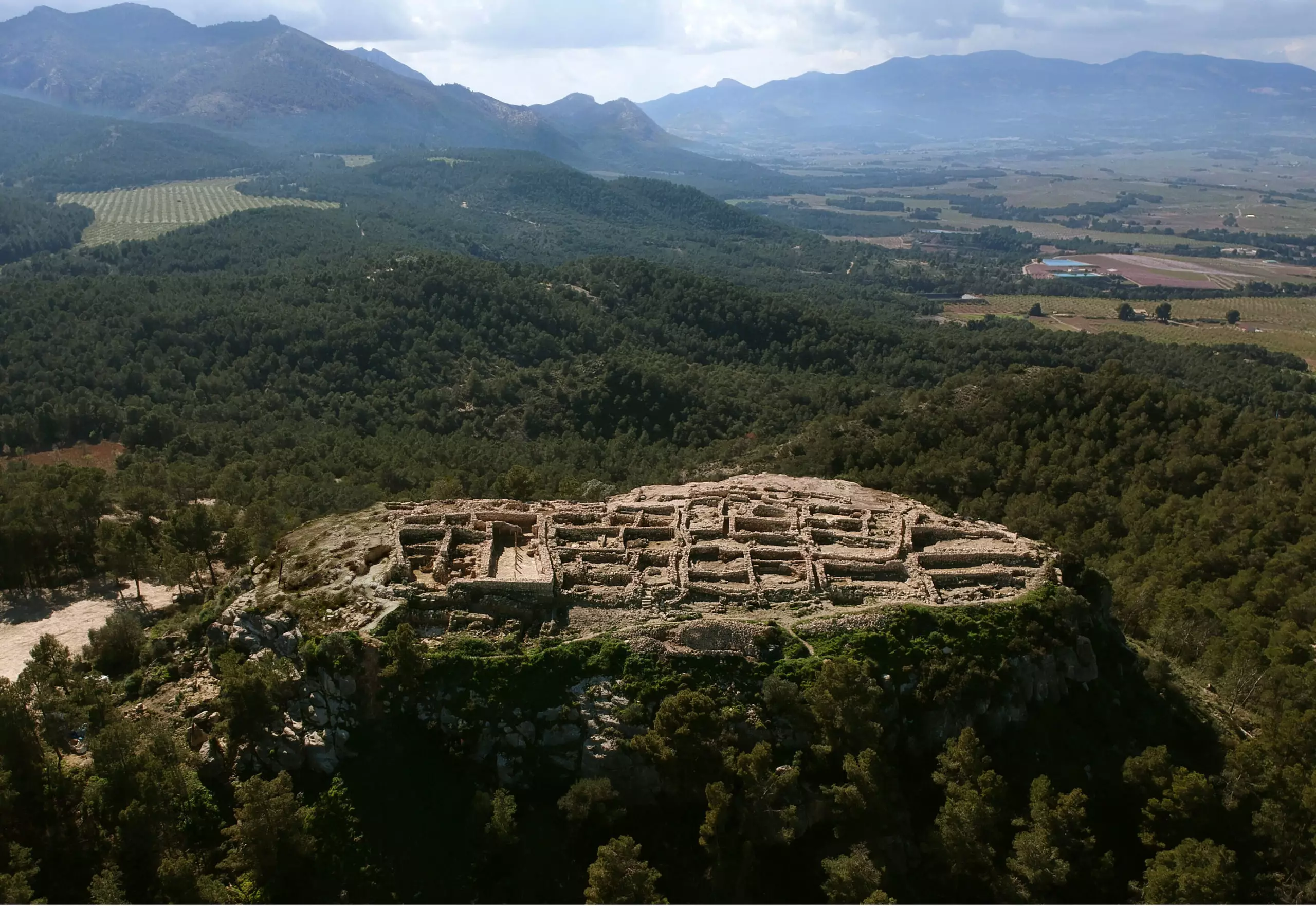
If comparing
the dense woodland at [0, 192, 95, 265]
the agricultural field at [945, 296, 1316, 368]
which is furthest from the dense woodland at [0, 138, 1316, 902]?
the dense woodland at [0, 192, 95, 265]

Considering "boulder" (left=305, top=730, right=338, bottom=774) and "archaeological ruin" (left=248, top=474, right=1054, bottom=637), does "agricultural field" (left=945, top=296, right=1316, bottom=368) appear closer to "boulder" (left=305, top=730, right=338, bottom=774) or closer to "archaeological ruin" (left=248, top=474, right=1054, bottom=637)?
"archaeological ruin" (left=248, top=474, right=1054, bottom=637)

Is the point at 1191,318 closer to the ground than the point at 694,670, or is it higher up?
higher up

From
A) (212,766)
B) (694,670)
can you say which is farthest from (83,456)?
(694,670)

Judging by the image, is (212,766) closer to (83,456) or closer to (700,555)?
(700,555)

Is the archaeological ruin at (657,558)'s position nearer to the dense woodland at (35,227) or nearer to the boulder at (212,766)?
the boulder at (212,766)

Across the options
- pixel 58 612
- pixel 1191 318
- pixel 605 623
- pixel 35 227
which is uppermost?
pixel 35 227

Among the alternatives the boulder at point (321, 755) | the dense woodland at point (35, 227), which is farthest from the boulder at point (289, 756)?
the dense woodland at point (35, 227)
